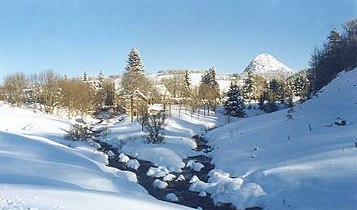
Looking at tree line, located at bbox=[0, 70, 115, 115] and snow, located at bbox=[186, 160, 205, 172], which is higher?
tree line, located at bbox=[0, 70, 115, 115]

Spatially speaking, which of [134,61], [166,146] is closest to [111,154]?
[166,146]

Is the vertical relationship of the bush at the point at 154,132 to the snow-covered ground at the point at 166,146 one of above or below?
above

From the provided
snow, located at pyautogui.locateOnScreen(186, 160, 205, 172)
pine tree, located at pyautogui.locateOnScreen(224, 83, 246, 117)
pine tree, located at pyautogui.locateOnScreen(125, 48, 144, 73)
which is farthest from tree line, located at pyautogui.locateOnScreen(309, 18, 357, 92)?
snow, located at pyautogui.locateOnScreen(186, 160, 205, 172)

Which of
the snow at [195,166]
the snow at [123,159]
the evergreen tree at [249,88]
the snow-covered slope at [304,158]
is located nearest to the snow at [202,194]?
the snow-covered slope at [304,158]

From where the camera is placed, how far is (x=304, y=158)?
23.9 m

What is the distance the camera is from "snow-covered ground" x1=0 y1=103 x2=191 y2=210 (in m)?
14.0

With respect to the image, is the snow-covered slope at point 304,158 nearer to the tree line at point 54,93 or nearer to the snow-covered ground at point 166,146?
the snow-covered ground at point 166,146

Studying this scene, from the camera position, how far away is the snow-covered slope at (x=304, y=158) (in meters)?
18.8

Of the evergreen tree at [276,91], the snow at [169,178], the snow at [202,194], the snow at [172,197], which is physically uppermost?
the evergreen tree at [276,91]

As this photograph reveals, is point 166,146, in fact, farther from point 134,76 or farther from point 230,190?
point 134,76

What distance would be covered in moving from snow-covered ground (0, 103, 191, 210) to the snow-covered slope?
6.08m

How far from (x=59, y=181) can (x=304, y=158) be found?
13.1 metres

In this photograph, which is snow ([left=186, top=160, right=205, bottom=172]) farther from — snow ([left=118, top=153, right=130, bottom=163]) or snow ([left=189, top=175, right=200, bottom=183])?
snow ([left=118, top=153, right=130, bottom=163])

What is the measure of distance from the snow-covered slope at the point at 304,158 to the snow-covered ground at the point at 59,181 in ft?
20.0
